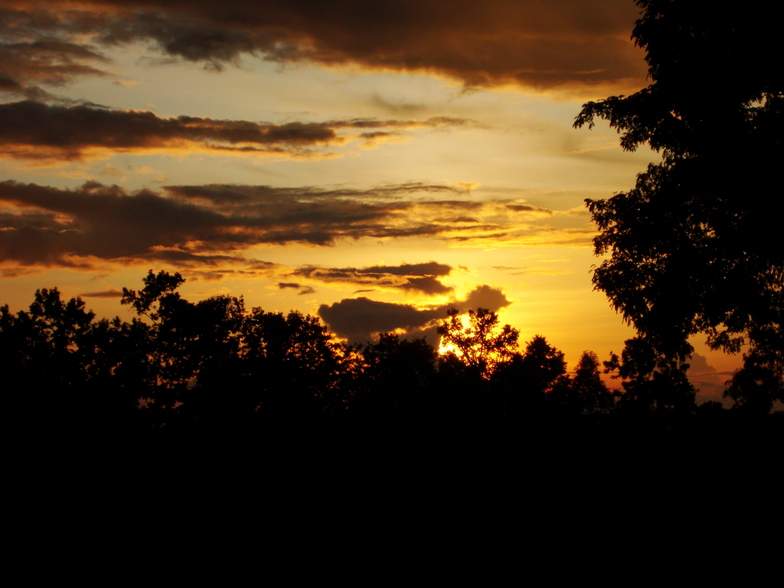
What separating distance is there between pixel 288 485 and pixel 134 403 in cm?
3652

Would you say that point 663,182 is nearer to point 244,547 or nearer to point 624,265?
point 624,265

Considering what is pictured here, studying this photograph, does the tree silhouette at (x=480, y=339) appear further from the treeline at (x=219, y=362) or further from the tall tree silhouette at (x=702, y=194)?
the tall tree silhouette at (x=702, y=194)

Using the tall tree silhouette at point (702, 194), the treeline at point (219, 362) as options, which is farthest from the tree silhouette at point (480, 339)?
the tall tree silhouette at point (702, 194)

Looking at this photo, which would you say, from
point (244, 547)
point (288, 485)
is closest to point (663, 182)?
point (288, 485)

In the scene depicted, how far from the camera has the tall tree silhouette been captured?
52.0ft

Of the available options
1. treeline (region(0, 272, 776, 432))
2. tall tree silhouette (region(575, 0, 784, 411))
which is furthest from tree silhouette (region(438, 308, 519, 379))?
tall tree silhouette (region(575, 0, 784, 411))

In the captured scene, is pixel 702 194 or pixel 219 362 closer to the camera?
pixel 702 194

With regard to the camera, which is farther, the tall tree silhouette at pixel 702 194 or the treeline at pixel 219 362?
the treeline at pixel 219 362

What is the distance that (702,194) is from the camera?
17.0m

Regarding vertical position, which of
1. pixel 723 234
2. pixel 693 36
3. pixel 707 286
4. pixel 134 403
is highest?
pixel 693 36

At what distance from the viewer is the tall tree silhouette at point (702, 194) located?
1586 cm

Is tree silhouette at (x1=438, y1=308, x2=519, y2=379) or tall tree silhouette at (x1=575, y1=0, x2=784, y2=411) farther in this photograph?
tree silhouette at (x1=438, y1=308, x2=519, y2=379)

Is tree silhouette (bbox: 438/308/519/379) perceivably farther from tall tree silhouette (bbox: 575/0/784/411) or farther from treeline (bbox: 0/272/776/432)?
tall tree silhouette (bbox: 575/0/784/411)

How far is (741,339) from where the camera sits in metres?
18.4
